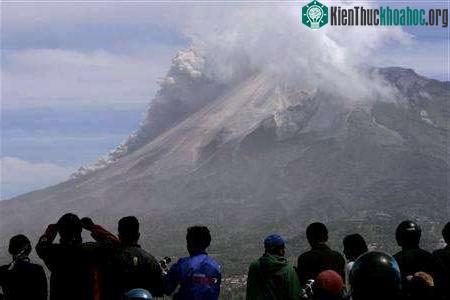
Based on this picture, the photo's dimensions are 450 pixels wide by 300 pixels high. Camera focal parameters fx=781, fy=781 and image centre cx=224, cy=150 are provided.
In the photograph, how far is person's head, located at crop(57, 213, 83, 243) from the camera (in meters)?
11.8

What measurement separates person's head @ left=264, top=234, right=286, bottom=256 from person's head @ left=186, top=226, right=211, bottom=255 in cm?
99

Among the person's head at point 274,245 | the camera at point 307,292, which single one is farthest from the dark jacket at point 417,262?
the person's head at point 274,245

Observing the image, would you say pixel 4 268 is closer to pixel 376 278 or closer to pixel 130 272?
pixel 130 272

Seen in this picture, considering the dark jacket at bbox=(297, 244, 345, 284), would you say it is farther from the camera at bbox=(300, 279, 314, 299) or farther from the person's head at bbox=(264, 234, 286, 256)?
the person's head at bbox=(264, 234, 286, 256)

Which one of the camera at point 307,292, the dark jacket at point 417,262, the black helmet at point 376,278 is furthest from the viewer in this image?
the camera at point 307,292

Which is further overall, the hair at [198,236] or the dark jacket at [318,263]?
the dark jacket at [318,263]

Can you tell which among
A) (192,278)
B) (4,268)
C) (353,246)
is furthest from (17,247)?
(353,246)

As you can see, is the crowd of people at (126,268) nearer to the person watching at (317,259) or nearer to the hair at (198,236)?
the hair at (198,236)

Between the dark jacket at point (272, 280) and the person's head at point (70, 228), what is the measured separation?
Answer: 2.83 metres

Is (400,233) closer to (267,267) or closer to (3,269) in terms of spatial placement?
(267,267)

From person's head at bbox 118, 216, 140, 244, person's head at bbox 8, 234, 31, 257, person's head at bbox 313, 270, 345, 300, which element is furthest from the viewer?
person's head at bbox 8, 234, 31, 257

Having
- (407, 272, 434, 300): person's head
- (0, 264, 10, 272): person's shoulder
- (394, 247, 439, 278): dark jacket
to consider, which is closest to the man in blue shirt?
(0, 264, 10, 272): person's shoulder

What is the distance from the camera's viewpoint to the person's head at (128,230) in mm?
11953

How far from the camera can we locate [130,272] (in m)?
12.0
